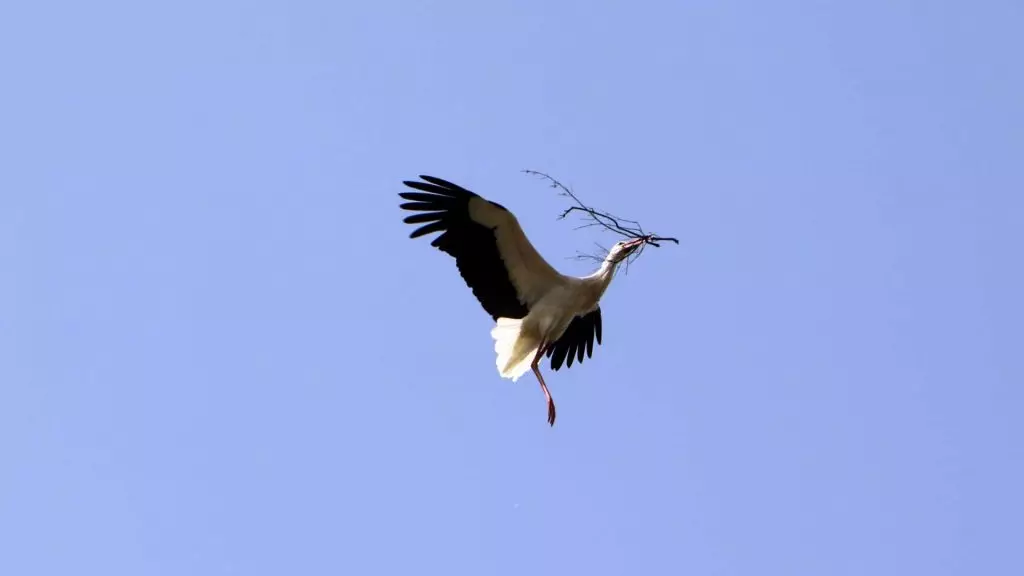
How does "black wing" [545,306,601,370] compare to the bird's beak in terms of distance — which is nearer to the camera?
the bird's beak

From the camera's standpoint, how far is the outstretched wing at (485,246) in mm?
10938

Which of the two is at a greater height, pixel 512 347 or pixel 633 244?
pixel 633 244

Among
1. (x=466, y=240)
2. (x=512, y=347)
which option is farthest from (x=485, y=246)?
(x=512, y=347)

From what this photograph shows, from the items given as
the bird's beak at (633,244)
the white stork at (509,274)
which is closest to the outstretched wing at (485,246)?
the white stork at (509,274)

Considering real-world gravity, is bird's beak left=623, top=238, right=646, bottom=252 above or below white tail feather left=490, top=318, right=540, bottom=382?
above

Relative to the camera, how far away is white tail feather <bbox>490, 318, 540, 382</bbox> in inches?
453

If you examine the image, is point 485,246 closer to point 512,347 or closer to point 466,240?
point 466,240

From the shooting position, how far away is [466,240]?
1106 centimetres

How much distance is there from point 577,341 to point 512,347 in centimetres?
99

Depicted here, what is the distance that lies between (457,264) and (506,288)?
A: 0.49 m

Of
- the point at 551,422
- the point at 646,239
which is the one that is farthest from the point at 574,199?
the point at 551,422

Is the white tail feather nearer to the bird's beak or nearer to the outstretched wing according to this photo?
the outstretched wing

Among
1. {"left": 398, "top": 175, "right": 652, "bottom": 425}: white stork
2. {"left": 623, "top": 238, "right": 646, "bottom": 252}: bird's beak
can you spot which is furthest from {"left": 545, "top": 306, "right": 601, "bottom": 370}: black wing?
{"left": 623, "top": 238, "right": 646, "bottom": 252}: bird's beak

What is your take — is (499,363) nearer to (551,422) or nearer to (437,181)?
(551,422)
